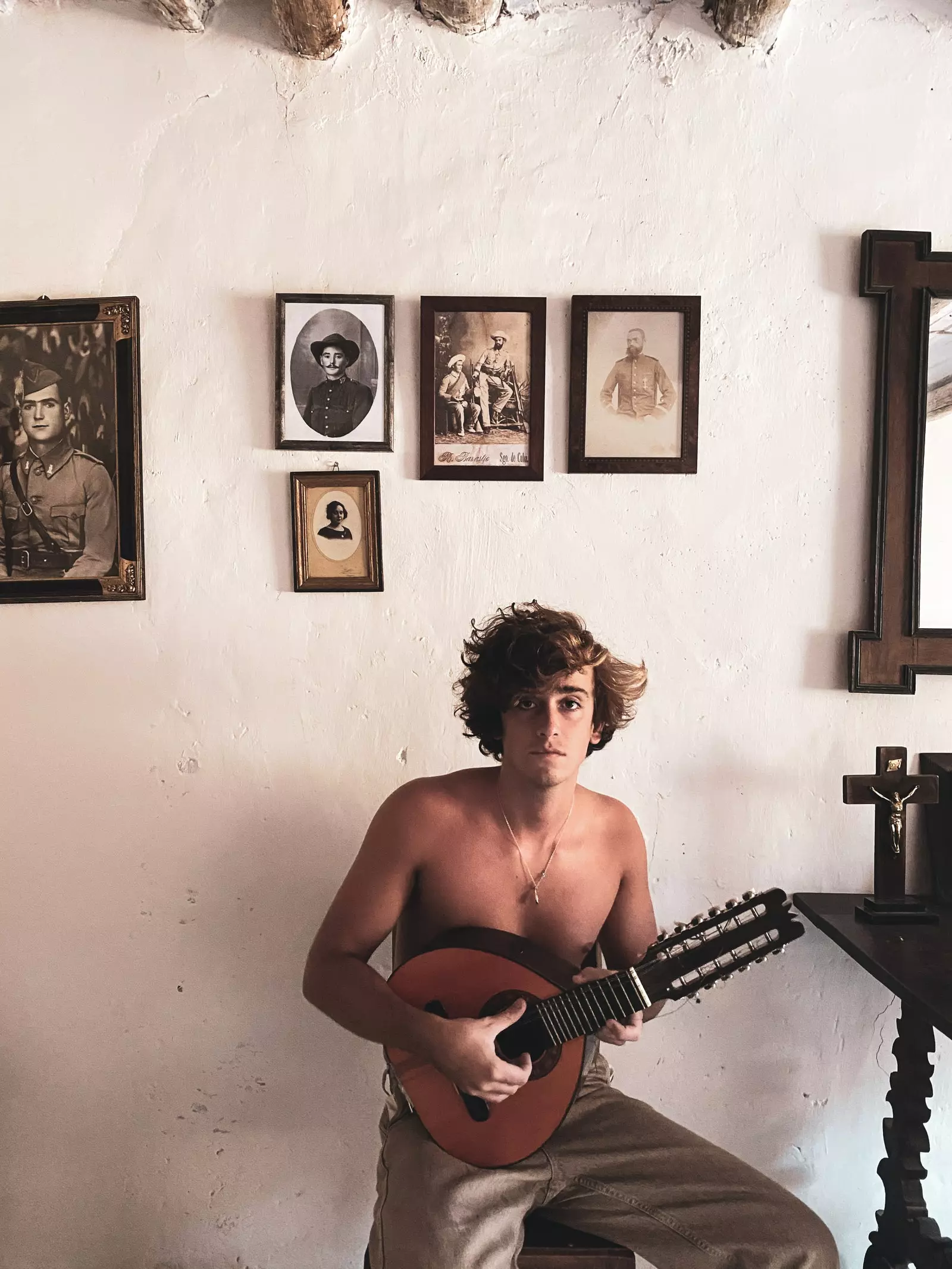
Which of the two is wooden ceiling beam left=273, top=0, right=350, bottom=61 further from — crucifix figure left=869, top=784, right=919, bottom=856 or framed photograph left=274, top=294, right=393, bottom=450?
crucifix figure left=869, top=784, right=919, bottom=856

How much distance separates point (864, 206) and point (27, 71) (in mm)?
2096

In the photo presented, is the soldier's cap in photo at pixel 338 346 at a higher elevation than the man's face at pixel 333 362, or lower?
higher

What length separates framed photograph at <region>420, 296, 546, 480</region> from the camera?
206cm

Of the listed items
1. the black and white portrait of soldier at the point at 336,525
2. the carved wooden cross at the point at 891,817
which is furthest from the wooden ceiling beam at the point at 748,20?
the carved wooden cross at the point at 891,817

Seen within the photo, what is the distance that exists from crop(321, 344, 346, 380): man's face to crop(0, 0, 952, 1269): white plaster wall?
6.0 inches

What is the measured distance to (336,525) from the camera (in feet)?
6.77

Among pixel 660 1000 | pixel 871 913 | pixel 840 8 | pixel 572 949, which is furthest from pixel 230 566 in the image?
pixel 840 8

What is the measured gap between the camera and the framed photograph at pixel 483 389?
81.1 inches

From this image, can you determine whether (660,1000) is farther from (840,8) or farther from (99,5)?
(99,5)

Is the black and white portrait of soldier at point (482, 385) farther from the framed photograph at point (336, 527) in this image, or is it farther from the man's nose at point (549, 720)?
the man's nose at point (549, 720)

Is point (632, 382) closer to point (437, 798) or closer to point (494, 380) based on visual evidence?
point (494, 380)

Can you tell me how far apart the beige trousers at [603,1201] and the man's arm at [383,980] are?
184 millimetres

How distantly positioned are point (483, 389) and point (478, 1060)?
4.84 feet

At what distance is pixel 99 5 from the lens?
6.74 feet
